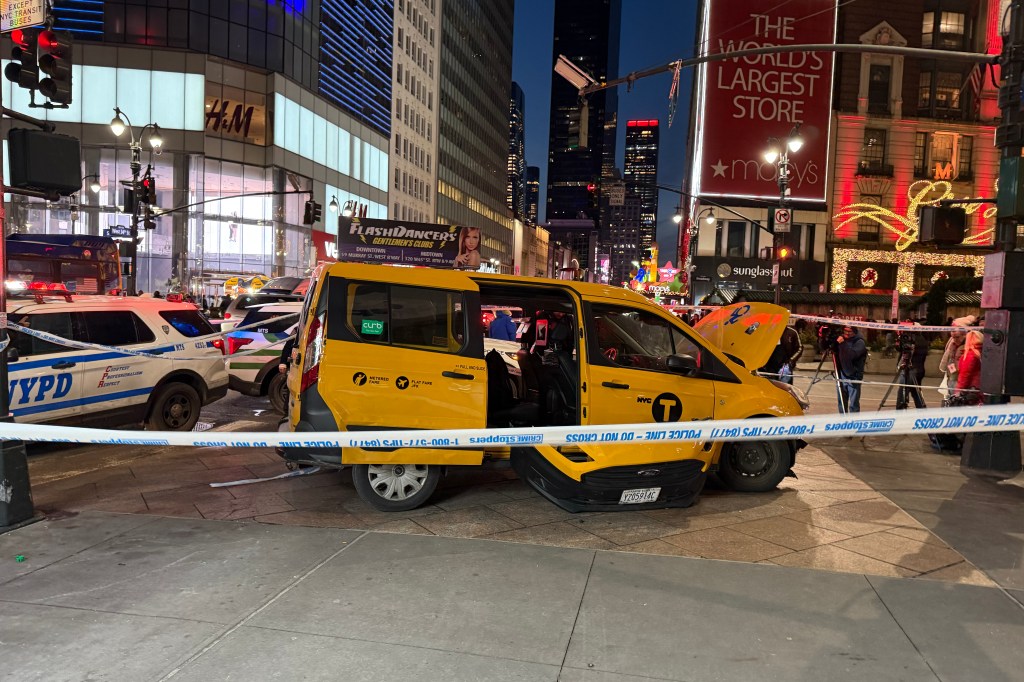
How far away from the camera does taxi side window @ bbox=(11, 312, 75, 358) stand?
7500mm

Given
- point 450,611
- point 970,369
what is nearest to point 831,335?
point 970,369

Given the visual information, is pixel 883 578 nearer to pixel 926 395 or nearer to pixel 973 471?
pixel 973 471

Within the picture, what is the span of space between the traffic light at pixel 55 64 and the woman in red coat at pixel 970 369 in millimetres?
11212

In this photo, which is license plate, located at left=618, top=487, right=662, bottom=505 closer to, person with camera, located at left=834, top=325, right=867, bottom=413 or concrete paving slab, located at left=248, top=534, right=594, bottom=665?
concrete paving slab, located at left=248, top=534, right=594, bottom=665

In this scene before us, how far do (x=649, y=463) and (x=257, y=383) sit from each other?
7.96m

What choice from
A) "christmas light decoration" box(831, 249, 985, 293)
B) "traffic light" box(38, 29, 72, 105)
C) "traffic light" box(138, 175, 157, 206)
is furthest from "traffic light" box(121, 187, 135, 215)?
"christmas light decoration" box(831, 249, 985, 293)

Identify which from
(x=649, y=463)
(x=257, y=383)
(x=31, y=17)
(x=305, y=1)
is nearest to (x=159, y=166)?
(x=305, y=1)

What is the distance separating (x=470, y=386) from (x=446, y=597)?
2019 millimetres

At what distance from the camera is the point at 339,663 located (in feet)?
11.6

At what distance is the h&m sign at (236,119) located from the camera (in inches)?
1766

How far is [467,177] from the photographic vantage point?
4016 inches

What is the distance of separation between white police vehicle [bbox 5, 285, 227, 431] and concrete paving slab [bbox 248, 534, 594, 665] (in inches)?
186

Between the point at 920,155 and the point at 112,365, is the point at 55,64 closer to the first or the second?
the point at 112,365

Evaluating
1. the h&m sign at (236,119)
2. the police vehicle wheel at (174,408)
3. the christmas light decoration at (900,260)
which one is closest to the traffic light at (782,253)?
the police vehicle wheel at (174,408)
